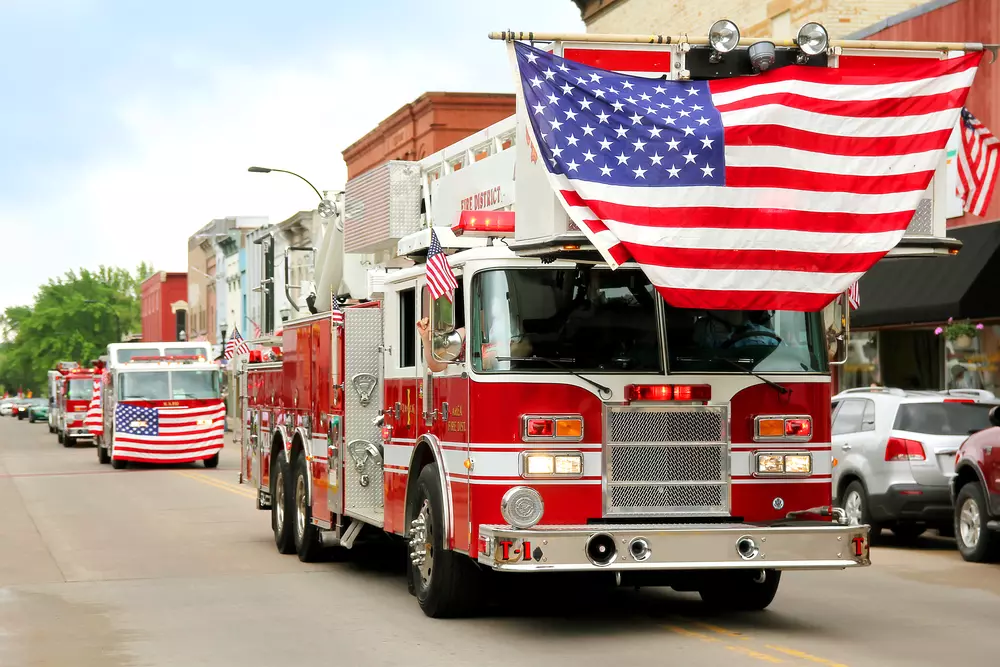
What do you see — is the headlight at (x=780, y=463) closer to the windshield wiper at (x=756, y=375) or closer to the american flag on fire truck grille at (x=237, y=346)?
the windshield wiper at (x=756, y=375)

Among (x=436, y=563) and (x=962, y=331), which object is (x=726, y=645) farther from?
(x=962, y=331)

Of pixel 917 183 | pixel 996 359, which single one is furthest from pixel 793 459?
pixel 996 359

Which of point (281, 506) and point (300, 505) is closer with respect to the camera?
point (300, 505)

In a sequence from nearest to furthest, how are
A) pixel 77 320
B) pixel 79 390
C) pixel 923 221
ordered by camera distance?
pixel 923 221, pixel 79 390, pixel 77 320

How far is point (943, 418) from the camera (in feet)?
56.3

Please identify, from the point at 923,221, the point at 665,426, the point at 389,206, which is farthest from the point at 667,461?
the point at 389,206

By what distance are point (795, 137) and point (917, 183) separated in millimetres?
967

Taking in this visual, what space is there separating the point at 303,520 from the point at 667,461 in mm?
6064

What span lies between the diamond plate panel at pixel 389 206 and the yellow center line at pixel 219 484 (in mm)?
11805

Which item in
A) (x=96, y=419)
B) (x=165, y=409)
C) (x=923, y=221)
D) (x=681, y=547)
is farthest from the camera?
(x=96, y=419)

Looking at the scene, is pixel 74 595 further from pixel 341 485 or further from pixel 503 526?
pixel 503 526

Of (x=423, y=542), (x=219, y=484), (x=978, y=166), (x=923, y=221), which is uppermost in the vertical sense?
(x=978, y=166)

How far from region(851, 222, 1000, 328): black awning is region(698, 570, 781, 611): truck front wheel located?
422 inches

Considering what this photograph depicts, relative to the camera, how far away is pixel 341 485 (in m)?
13.7
